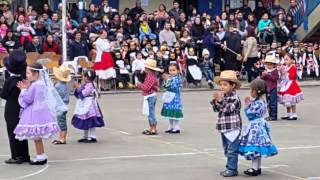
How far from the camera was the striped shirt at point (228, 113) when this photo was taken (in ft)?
35.1

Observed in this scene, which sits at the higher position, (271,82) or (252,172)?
(271,82)

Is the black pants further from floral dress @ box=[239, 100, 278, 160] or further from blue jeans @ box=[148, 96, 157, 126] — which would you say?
floral dress @ box=[239, 100, 278, 160]

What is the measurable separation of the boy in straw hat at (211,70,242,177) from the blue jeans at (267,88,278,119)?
20.6ft

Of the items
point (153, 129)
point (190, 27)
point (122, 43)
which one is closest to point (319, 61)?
point (190, 27)

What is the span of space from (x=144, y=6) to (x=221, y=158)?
2072 centimetres

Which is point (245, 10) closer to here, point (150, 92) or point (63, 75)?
point (150, 92)

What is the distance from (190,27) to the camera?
91.5 feet

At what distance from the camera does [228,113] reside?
10.7 metres

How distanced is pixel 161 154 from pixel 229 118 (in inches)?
82.3

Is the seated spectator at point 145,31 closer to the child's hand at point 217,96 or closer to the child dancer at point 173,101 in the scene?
the child dancer at point 173,101

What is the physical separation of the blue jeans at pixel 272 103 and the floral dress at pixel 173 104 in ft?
9.29

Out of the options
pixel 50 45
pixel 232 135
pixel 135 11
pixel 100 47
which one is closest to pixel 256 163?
pixel 232 135

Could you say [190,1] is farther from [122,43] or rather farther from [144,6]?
[122,43]

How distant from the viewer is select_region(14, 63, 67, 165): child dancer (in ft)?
37.3
